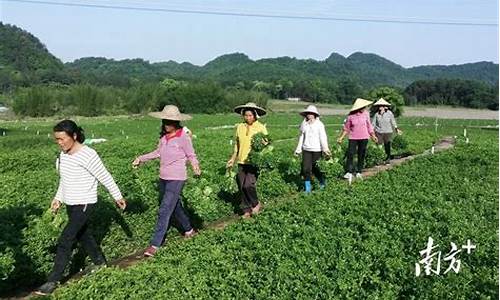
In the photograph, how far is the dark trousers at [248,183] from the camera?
8930 millimetres

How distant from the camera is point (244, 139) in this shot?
892 cm

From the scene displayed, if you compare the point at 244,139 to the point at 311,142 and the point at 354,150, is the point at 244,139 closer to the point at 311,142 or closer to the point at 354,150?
the point at 311,142

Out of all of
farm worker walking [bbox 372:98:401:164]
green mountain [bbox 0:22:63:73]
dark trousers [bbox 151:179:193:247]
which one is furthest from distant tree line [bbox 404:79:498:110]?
dark trousers [bbox 151:179:193:247]

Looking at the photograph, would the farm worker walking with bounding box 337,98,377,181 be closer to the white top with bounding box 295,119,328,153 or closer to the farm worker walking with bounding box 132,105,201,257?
the white top with bounding box 295,119,328,153

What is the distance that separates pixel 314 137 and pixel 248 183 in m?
2.22

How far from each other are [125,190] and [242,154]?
2448mm

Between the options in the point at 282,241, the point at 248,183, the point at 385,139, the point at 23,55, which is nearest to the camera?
the point at 282,241

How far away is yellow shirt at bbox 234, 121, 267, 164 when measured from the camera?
8867mm

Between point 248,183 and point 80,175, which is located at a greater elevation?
point 80,175

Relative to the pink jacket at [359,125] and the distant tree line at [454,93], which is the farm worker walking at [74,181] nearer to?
the pink jacket at [359,125]

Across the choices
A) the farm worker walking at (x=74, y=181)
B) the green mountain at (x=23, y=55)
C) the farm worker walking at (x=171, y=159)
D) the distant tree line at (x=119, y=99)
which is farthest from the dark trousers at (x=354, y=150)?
the green mountain at (x=23, y=55)

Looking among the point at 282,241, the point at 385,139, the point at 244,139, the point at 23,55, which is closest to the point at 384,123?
the point at 385,139

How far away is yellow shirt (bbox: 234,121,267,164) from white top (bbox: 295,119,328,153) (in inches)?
73.8

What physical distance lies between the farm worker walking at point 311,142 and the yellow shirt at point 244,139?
6.17ft
